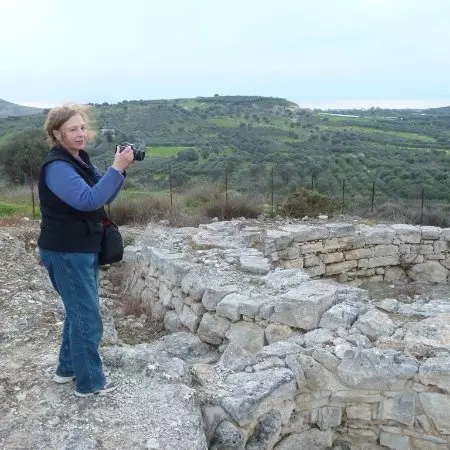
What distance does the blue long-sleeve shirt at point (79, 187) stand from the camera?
8.65 feet

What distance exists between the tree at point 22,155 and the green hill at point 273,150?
181 centimetres

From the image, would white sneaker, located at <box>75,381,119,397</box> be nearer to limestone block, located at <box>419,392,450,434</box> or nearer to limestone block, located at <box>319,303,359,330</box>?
limestone block, located at <box>319,303,359,330</box>

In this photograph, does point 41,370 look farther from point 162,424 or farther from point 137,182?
point 137,182

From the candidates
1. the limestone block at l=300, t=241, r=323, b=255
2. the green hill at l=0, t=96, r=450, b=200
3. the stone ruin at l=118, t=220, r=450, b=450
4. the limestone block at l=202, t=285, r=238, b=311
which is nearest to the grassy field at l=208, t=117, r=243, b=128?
the green hill at l=0, t=96, r=450, b=200

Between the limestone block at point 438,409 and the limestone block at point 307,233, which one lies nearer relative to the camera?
the limestone block at point 438,409

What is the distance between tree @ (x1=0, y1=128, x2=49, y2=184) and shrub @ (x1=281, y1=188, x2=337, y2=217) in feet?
32.3

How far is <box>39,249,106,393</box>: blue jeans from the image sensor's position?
2.83m

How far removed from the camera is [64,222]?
275cm

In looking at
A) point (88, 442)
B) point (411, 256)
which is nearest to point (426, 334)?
point (88, 442)

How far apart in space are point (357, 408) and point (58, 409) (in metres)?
2.03

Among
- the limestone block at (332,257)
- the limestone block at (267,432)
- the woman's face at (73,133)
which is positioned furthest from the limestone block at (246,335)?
the limestone block at (332,257)

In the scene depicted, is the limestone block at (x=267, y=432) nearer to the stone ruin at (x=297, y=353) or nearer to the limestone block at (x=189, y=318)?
the stone ruin at (x=297, y=353)

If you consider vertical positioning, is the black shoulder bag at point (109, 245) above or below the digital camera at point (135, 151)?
below

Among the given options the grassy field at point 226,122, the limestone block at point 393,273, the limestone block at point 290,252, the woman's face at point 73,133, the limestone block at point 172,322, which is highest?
the grassy field at point 226,122
